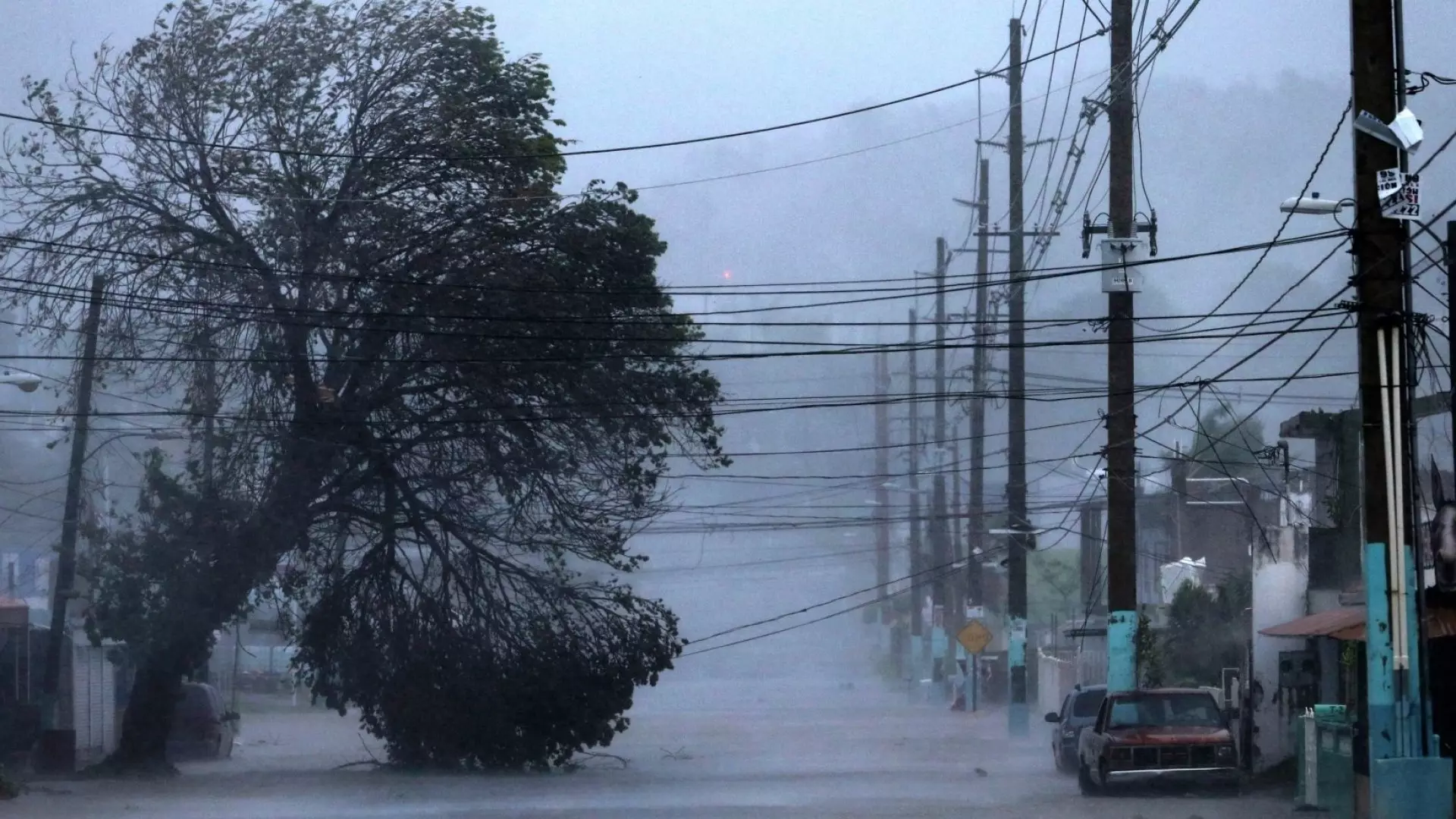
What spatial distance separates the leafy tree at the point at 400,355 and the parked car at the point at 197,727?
5.40 meters

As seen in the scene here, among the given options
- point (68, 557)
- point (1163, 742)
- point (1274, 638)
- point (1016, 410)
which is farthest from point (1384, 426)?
point (68, 557)

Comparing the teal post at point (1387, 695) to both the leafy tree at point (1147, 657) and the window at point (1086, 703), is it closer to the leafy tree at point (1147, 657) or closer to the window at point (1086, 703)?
the leafy tree at point (1147, 657)

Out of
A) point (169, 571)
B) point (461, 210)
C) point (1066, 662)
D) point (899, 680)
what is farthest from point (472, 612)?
point (899, 680)

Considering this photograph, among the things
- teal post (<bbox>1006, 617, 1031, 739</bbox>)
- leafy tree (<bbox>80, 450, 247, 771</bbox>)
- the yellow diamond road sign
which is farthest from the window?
leafy tree (<bbox>80, 450, 247, 771</bbox>)

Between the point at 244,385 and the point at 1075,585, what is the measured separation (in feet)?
245

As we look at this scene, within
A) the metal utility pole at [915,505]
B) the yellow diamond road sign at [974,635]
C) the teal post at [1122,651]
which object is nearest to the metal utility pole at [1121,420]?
the teal post at [1122,651]

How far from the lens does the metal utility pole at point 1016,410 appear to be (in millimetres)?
34438

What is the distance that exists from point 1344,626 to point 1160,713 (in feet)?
10.1

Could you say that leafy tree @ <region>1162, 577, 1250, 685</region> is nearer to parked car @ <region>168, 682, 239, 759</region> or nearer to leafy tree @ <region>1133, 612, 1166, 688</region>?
leafy tree @ <region>1133, 612, 1166, 688</region>

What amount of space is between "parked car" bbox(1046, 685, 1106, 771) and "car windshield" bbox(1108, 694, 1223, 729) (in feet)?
17.3

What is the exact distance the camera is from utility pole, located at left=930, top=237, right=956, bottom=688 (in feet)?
168

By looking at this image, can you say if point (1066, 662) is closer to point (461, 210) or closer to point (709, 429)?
point (709, 429)

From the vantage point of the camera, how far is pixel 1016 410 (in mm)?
35000

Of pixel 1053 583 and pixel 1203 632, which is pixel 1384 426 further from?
pixel 1053 583
